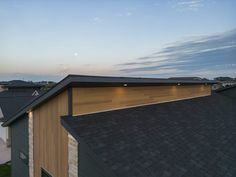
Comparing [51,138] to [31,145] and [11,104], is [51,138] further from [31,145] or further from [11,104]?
[11,104]

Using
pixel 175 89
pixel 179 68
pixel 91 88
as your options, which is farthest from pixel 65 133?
pixel 179 68

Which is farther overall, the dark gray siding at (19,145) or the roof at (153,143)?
the dark gray siding at (19,145)

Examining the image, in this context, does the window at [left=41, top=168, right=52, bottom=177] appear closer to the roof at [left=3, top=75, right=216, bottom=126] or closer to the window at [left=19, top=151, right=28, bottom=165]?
the window at [left=19, top=151, right=28, bottom=165]

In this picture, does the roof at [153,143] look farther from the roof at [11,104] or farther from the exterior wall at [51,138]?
the roof at [11,104]

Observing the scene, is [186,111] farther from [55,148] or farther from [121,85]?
[55,148]

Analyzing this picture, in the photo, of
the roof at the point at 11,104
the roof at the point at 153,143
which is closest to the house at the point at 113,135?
the roof at the point at 153,143
